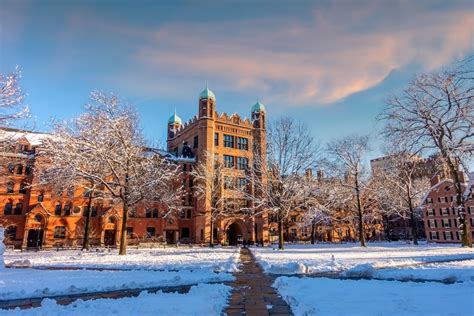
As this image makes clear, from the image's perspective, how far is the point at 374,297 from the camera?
768 centimetres

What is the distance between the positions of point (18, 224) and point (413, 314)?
4772 cm

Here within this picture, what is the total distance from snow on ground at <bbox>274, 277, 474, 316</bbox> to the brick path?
10.9 inches

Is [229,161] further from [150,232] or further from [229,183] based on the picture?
[150,232]

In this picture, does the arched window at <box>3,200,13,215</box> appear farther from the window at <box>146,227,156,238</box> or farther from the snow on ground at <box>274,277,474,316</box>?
the snow on ground at <box>274,277,474,316</box>

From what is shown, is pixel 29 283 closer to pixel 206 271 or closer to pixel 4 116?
pixel 206 271

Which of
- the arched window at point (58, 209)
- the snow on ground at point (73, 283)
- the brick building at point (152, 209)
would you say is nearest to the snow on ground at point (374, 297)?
the snow on ground at point (73, 283)

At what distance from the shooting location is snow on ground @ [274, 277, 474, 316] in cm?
636

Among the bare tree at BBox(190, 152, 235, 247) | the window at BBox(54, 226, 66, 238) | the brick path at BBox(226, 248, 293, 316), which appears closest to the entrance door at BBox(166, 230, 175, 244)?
the bare tree at BBox(190, 152, 235, 247)

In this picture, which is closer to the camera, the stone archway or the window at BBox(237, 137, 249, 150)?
the stone archway

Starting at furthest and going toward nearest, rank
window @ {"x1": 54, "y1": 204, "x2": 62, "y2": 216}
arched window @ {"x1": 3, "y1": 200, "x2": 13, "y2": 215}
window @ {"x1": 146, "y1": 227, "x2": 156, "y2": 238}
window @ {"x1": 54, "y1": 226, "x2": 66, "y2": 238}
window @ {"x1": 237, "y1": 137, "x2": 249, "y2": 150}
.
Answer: window @ {"x1": 237, "y1": 137, "x2": 249, "y2": 150}
window @ {"x1": 146, "y1": 227, "x2": 156, "y2": 238}
window @ {"x1": 54, "y1": 204, "x2": 62, "y2": 216}
window @ {"x1": 54, "y1": 226, "x2": 66, "y2": 238}
arched window @ {"x1": 3, "y1": 200, "x2": 13, "y2": 215}

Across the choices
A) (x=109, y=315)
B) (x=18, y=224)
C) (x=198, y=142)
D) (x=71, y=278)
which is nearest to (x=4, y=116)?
(x=71, y=278)

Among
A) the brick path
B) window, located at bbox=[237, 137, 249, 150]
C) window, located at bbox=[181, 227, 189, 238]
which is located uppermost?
window, located at bbox=[237, 137, 249, 150]

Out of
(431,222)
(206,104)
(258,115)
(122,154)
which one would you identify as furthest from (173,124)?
(431,222)

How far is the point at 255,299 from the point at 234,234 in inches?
1724
